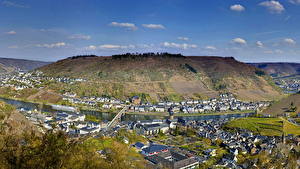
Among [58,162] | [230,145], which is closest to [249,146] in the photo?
[230,145]

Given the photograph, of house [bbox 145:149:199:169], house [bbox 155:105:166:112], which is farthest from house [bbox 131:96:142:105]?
house [bbox 145:149:199:169]

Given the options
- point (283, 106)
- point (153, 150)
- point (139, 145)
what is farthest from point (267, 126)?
point (139, 145)

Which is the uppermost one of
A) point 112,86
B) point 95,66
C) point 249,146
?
point 95,66

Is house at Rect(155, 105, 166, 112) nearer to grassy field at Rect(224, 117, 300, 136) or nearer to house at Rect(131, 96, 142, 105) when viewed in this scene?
house at Rect(131, 96, 142, 105)

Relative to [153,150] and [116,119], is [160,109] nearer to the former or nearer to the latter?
[116,119]

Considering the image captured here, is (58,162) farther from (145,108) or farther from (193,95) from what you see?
(193,95)
